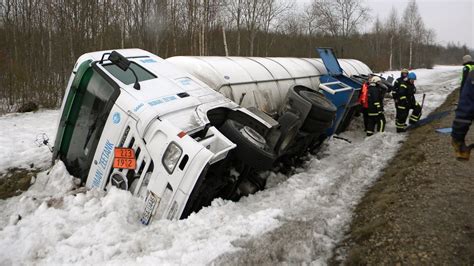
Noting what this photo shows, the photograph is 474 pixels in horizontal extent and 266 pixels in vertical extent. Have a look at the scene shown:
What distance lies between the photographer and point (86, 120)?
4.67 meters

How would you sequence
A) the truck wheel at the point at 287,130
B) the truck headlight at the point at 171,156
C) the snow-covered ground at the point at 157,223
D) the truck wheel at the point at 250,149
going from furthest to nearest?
1. the truck wheel at the point at 287,130
2. the truck wheel at the point at 250,149
3. the truck headlight at the point at 171,156
4. the snow-covered ground at the point at 157,223

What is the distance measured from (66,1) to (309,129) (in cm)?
1120

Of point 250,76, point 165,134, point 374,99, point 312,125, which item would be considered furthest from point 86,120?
point 374,99

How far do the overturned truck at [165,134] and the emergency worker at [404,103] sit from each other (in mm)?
4187

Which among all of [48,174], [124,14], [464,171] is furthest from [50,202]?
[124,14]

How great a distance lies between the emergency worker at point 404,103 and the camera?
909cm

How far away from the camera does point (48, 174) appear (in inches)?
202

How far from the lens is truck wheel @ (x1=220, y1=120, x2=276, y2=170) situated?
4.30 metres

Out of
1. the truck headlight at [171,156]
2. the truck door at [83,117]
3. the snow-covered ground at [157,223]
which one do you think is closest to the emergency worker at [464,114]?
the snow-covered ground at [157,223]

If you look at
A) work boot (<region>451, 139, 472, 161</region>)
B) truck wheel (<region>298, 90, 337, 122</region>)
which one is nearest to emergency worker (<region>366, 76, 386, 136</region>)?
truck wheel (<region>298, 90, 337, 122</region>)

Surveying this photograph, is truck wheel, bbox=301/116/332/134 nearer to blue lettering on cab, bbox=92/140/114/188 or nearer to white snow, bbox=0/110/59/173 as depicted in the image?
blue lettering on cab, bbox=92/140/114/188

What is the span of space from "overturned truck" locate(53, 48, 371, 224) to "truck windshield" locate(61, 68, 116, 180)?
12 millimetres

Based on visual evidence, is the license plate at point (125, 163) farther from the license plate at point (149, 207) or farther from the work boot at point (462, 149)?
the work boot at point (462, 149)

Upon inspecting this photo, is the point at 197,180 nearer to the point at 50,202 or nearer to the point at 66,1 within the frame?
the point at 50,202
